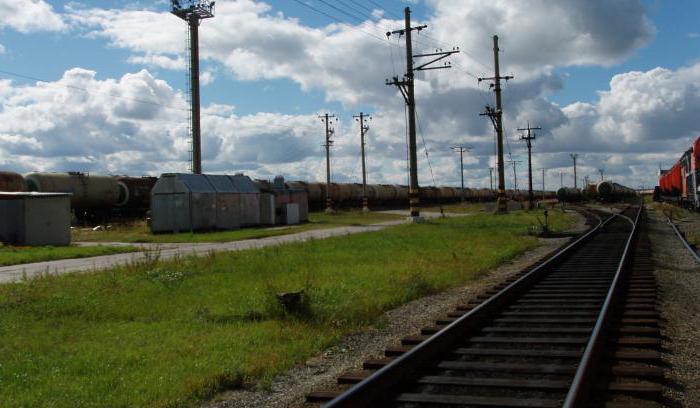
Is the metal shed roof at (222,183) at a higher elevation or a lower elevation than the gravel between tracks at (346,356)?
higher

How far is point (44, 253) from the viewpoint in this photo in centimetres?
2255

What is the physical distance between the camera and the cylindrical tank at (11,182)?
3303cm

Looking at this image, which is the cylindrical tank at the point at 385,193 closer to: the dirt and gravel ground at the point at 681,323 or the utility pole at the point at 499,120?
the utility pole at the point at 499,120

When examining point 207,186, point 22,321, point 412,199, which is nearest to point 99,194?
point 207,186

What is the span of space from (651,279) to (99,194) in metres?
34.3

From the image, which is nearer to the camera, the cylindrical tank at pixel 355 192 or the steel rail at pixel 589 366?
the steel rail at pixel 589 366

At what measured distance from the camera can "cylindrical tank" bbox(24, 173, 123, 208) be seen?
37.1 meters

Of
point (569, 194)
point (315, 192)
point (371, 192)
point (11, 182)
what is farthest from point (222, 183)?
point (569, 194)

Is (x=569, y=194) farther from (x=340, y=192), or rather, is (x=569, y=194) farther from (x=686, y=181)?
(x=686, y=181)

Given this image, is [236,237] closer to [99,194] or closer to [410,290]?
[99,194]

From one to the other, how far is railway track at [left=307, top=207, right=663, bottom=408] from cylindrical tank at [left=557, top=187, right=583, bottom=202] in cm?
6947

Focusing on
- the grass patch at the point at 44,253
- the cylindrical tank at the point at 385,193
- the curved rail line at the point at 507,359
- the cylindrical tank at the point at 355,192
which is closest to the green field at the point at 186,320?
the curved rail line at the point at 507,359

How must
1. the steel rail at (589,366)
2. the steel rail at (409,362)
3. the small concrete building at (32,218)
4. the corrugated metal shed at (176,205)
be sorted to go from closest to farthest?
the steel rail at (589,366) → the steel rail at (409,362) → the small concrete building at (32,218) → the corrugated metal shed at (176,205)

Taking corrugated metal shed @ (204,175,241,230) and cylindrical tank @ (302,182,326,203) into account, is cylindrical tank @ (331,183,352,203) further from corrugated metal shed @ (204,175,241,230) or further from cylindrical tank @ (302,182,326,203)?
corrugated metal shed @ (204,175,241,230)
